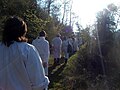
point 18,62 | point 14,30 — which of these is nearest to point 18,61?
point 18,62

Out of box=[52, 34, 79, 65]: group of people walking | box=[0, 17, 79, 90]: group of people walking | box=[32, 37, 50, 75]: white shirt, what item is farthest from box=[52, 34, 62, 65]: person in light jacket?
box=[0, 17, 79, 90]: group of people walking

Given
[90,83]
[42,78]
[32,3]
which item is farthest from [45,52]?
[32,3]

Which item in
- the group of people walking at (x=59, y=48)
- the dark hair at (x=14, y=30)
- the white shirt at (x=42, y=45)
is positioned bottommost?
the group of people walking at (x=59, y=48)

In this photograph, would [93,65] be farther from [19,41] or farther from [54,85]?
[19,41]

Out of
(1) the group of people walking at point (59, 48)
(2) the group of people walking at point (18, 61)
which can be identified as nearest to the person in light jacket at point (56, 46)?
(1) the group of people walking at point (59, 48)

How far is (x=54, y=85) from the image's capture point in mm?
15289

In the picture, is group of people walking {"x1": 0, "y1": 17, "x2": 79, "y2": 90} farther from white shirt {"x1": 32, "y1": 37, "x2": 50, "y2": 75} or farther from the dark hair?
white shirt {"x1": 32, "y1": 37, "x2": 50, "y2": 75}

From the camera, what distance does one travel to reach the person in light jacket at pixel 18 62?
5.30 metres

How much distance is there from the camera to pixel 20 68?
5324 mm

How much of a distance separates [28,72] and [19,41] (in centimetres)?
41

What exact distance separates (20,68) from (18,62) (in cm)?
8

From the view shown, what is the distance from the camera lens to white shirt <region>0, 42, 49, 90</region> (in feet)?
17.4

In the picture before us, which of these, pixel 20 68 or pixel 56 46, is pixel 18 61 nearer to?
pixel 20 68

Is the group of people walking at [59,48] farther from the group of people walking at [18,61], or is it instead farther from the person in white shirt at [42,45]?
the group of people walking at [18,61]
